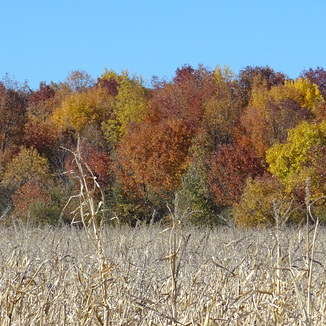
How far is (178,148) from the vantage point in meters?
58.6

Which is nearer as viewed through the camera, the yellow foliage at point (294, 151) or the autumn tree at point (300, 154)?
the autumn tree at point (300, 154)

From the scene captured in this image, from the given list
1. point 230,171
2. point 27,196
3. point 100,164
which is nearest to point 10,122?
point 100,164

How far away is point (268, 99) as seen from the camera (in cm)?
6372

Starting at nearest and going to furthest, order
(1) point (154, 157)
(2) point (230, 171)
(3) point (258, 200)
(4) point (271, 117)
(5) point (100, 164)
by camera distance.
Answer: (3) point (258, 200) → (2) point (230, 171) → (1) point (154, 157) → (5) point (100, 164) → (4) point (271, 117)

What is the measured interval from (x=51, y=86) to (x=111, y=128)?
2671 centimetres

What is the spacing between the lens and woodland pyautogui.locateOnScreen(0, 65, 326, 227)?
47.3 meters

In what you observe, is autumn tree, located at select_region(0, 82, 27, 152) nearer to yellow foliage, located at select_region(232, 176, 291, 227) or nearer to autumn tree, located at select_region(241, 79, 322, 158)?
autumn tree, located at select_region(241, 79, 322, 158)

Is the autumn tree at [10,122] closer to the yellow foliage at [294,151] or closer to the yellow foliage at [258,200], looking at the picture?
the yellow foliage at [294,151]

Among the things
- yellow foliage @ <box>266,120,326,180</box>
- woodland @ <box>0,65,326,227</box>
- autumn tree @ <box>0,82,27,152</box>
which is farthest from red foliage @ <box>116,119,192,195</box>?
autumn tree @ <box>0,82,27,152</box>

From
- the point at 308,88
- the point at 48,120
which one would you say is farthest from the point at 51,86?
the point at 308,88

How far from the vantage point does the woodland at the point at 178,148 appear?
47.3 metres

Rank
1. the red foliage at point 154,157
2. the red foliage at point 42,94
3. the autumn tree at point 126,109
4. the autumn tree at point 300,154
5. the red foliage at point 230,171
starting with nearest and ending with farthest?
1. the autumn tree at point 300,154
2. the red foliage at point 230,171
3. the red foliage at point 154,157
4. the autumn tree at point 126,109
5. the red foliage at point 42,94

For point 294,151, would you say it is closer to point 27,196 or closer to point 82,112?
point 27,196

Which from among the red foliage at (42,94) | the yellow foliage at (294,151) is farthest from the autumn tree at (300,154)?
the red foliage at (42,94)
